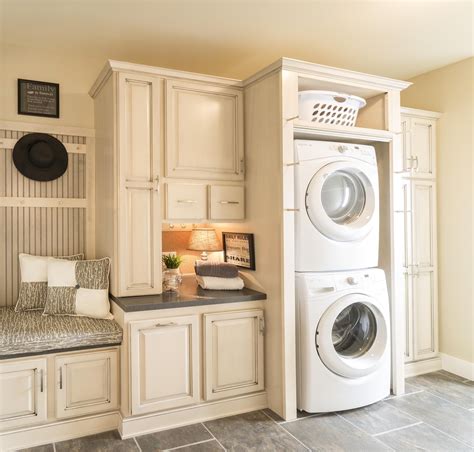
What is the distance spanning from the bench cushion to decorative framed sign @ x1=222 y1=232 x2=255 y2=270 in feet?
3.14

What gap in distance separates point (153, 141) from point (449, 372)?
2.93 m

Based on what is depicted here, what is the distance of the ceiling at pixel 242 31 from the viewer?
2.66 meters

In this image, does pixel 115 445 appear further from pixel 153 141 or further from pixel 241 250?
pixel 153 141

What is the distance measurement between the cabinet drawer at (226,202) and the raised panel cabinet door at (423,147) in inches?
57.7

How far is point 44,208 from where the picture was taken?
3.24 metres

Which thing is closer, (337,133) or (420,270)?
Answer: (337,133)

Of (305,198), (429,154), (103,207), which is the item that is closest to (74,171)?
(103,207)

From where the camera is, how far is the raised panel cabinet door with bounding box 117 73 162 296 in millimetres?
2746

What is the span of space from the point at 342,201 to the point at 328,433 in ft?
4.75

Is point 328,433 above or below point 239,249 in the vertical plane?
below

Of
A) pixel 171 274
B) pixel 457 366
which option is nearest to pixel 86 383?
pixel 171 274

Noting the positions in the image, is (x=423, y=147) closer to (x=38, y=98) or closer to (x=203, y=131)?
(x=203, y=131)

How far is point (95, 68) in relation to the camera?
3377 millimetres

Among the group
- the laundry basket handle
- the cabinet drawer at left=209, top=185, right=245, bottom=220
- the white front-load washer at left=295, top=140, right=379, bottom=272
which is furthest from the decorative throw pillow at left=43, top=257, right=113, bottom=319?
the laundry basket handle
